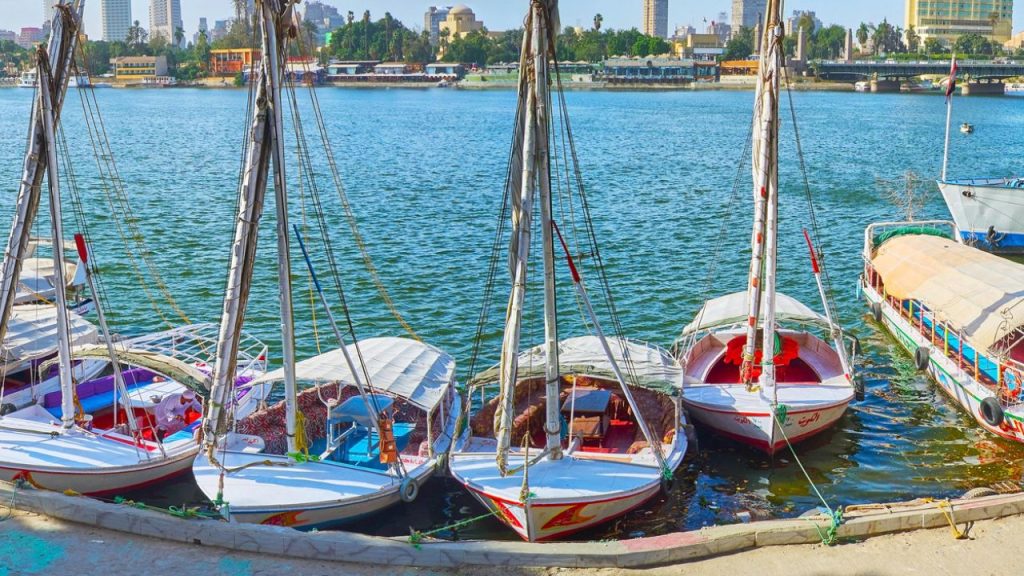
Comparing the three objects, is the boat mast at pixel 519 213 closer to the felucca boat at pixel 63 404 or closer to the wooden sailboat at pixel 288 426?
the wooden sailboat at pixel 288 426

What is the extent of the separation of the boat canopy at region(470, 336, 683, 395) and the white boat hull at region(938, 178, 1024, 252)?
1160 inches

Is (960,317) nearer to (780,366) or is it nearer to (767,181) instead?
(780,366)

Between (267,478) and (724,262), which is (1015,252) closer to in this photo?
(724,262)

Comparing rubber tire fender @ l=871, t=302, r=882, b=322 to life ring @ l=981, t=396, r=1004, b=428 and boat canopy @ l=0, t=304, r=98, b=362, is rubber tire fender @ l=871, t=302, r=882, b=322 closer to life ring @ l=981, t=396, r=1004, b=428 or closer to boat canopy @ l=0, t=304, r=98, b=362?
life ring @ l=981, t=396, r=1004, b=428

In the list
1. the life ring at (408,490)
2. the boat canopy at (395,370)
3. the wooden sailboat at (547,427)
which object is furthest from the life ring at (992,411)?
the life ring at (408,490)

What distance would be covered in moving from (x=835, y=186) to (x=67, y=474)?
63279 mm

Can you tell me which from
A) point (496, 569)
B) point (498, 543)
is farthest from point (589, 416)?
point (496, 569)

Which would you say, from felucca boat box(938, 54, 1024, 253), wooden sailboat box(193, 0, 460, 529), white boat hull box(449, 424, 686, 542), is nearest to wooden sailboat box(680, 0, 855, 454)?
white boat hull box(449, 424, 686, 542)

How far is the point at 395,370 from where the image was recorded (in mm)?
24812

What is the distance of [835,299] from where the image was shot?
140 ft

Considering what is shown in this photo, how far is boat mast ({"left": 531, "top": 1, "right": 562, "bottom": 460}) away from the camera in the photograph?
20469 millimetres

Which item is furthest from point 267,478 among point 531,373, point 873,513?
point 873,513

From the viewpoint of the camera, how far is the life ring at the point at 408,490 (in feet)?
72.7

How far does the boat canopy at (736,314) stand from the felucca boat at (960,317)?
3544mm
